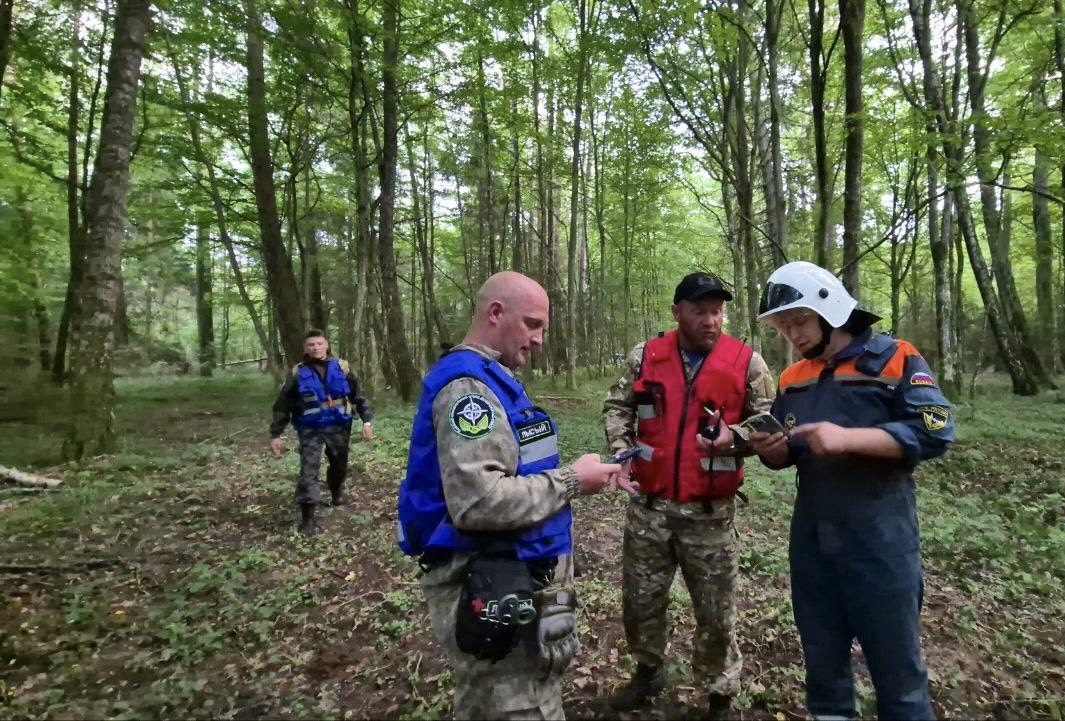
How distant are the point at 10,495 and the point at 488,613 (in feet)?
25.4

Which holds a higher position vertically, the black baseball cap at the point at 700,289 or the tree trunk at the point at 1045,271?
the tree trunk at the point at 1045,271

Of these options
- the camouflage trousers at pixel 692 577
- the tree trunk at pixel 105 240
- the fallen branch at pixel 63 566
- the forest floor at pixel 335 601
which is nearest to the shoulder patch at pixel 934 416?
the camouflage trousers at pixel 692 577

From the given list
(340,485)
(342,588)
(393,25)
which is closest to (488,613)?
(342,588)

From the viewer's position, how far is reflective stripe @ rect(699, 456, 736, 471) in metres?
2.95

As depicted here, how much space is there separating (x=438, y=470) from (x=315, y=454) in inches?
193

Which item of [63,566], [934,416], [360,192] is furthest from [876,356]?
[360,192]

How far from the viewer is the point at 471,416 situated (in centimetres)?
182

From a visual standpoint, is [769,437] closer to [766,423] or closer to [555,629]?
[766,423]

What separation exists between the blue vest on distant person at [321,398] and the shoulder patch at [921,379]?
5803 mm

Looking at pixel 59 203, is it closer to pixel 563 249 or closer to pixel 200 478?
pixel 200 478

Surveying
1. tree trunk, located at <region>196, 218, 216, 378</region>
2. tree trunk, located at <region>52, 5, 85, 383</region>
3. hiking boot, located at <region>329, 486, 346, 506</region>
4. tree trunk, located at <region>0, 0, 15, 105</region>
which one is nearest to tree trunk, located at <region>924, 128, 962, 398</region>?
hiking boot, located at <region>329, 486, 346, 506</region>

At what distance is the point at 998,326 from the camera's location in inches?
524

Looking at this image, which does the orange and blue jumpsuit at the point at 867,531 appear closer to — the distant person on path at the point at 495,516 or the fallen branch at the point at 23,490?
the distant person on path at the point at 495,516

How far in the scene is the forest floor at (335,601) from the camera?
11.0 feet
